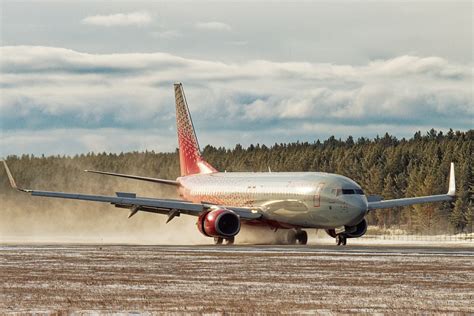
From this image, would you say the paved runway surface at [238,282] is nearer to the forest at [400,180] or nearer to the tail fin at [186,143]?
the tail fin at [186,143]

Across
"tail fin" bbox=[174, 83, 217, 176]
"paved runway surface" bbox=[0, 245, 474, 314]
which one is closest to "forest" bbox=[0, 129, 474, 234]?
"tail fin" bbox=[174, 83, 217, 176]

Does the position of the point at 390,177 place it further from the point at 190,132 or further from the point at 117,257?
the point at 117,257

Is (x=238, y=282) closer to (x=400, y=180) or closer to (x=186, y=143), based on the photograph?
(x=186, y=143)

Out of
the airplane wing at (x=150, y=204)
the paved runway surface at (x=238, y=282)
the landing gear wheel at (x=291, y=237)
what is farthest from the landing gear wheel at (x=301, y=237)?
the paved runway surface at (x=238, y=282)

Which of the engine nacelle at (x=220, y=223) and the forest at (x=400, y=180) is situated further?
the forest at (x=400, y=180)

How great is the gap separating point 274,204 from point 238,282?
39495 mm

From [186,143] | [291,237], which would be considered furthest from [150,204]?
[186,143]

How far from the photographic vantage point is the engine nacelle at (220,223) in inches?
2926

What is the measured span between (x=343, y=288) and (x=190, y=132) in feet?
201

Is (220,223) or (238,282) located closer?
(238,282)

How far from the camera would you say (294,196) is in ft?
247

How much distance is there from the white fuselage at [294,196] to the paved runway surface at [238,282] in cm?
1495

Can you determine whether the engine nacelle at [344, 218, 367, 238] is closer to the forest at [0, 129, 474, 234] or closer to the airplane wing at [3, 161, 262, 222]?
the airplane wing at [3, 161, 262, 222]

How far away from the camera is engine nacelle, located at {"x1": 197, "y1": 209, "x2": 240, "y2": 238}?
74.3 m
